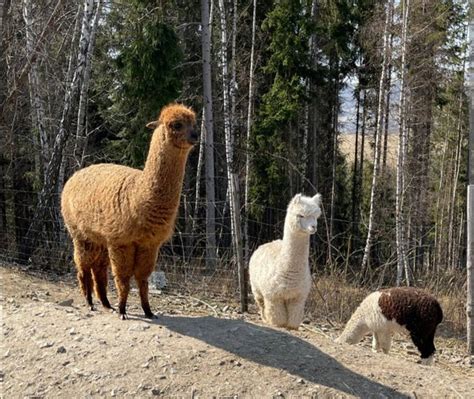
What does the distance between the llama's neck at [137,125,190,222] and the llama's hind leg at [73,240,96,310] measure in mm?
1054

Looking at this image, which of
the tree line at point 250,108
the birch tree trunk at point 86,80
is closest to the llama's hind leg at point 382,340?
the tree line at point 250,108

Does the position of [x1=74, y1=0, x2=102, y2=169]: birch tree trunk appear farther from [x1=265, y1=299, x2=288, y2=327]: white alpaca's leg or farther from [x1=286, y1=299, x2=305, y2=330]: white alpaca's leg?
[x1=286, y1=299, x2=305, y2=330]: white alpaca's leg

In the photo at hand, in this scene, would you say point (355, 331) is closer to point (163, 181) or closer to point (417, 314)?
point (417, 314)

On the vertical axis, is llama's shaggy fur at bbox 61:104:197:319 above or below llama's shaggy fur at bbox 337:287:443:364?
above

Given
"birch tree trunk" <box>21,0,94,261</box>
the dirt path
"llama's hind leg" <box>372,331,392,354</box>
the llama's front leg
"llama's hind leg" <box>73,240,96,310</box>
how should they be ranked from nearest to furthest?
1. the dirt path
2. the llama's front leg
3. "llama's hind leg" <box>73,240,96,310</box>
4. "llama's hind leg" <box>372,331,392,354</box>
5. "birch tree trunk" <box>21,0,94,261</box>

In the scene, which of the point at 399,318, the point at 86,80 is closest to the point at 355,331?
the point at 399,318

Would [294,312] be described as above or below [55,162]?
below

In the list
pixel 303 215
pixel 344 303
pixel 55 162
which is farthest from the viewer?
pixel 55 162

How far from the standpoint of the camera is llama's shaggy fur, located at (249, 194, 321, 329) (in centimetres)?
580

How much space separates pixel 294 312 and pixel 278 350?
1.39 metres

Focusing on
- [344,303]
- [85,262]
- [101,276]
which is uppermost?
[85,262]

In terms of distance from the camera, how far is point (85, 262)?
5516 mm

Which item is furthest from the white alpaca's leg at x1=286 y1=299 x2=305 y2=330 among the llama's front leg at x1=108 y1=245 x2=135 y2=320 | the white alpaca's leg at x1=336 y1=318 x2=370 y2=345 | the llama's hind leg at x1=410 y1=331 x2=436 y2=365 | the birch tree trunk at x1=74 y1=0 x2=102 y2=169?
the birch tree trunk at x1=74 y1=0 x2=102 y2=169

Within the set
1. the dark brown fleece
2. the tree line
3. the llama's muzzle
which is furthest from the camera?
the tree line
